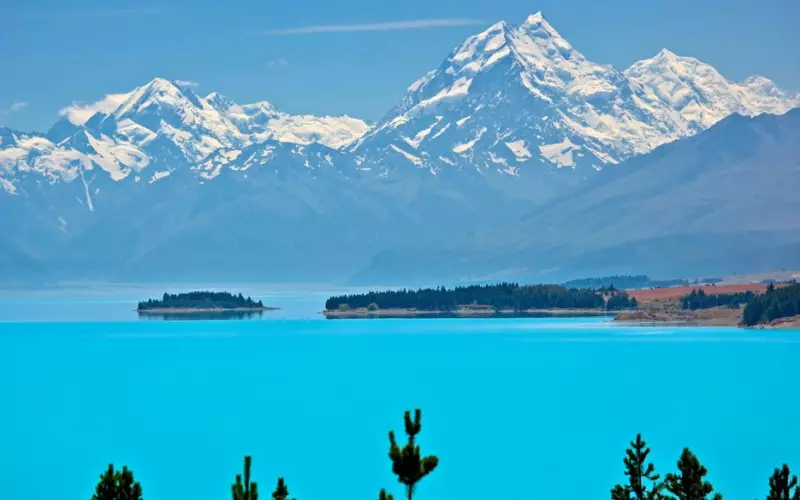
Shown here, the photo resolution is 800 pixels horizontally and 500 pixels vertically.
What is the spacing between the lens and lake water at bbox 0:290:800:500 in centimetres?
8562

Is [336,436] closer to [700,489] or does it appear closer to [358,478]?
[358,478]

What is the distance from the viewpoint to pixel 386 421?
110875mm

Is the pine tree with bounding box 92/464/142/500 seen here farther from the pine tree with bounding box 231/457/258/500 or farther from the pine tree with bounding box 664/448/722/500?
the pine tree with bounding box 664/448/722/500

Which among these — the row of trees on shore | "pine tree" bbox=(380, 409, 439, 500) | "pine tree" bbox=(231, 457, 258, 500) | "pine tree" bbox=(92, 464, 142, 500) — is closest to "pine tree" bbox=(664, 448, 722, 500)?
the row of trees on shore

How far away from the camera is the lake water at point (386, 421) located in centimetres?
8562

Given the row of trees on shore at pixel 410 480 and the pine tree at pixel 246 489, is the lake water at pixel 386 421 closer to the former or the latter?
the row of trees on shore at pixel 410 480

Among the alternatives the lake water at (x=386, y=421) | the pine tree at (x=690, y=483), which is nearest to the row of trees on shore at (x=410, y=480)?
the pine tree at (x=690, y=483)

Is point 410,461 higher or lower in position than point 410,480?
higher

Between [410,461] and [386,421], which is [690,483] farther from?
[386,421]

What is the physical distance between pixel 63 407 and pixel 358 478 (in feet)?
161

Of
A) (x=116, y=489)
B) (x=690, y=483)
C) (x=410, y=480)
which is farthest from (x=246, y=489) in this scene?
(x=690, y=483)

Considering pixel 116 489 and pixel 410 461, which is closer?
pixel 410 461

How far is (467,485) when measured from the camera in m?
83.9

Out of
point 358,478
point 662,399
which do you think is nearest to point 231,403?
point 662,399
